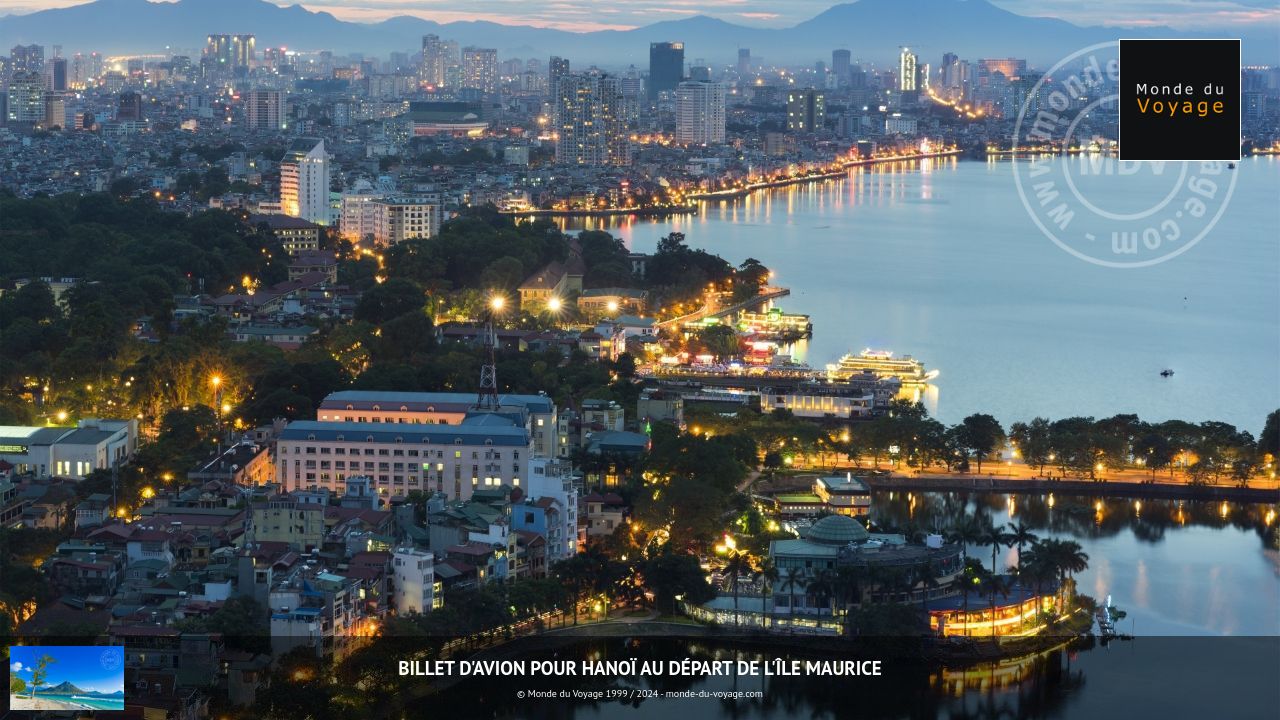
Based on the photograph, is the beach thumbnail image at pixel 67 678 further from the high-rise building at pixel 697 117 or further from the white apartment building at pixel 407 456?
the high-rise building at pixel 697 117

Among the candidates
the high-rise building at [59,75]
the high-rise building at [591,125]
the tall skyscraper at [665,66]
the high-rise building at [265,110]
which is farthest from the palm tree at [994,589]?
the tall skyscraper at [665,66]

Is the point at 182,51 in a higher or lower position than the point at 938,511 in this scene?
higher

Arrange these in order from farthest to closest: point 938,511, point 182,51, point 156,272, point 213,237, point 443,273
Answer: point 182,51 → point 213,237 → point 443,273 → point 156,272 → point 938,511

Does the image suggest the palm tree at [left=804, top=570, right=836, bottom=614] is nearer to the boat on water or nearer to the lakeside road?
the lakeside road

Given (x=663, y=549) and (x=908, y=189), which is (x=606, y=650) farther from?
(x=908, y=189)

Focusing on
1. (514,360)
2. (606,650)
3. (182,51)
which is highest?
(182,51)

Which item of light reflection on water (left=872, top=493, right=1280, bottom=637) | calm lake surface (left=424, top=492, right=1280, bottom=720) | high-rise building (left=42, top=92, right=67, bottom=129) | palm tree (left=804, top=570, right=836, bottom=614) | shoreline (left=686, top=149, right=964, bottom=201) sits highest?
high-rise building (left=42, top=92, right=67, bottom=129)

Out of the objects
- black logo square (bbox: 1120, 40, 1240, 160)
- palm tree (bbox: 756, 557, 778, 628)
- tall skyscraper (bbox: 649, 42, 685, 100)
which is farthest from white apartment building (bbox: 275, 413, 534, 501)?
tall skyscraper (bbox: 649, 42, 685, 100)

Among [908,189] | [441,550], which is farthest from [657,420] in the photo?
[908,189]
